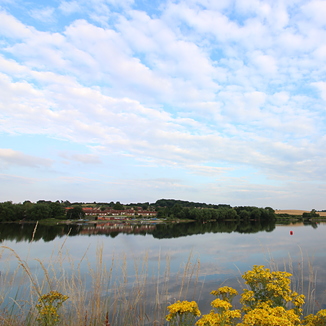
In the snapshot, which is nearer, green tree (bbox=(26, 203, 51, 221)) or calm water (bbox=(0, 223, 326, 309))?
calm water (bbox=(0, 223, 326, 309))

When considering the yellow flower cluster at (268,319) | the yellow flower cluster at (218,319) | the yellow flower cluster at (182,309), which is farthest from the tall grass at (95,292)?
the yellow flower cluster at (268,319)

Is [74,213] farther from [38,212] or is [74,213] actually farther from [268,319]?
[268,319]

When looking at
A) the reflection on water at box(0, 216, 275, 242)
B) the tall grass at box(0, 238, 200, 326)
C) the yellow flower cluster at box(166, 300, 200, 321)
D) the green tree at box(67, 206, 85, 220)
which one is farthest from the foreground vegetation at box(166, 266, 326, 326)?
the green tree at box(67, 206, 85, 220)

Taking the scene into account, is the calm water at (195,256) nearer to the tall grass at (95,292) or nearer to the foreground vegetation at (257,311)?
the tall grass at (95,292)

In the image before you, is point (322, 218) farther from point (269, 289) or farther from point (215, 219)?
point (269, 289)

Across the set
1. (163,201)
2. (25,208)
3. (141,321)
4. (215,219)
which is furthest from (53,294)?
(163,201)

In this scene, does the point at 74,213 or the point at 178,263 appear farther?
the point at 74,213

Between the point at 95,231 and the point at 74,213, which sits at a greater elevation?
the point at 74,213

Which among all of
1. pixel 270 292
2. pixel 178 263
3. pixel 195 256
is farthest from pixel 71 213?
pixel 270 292

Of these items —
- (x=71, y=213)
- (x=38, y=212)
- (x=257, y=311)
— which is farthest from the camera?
(x=71, y=213)

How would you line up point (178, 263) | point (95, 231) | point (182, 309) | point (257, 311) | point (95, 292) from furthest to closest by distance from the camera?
point (95, 231)
point (178, 263)
point (95, 292)
point (182, 309)
point (257, 311)

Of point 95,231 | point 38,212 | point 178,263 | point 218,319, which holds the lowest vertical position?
point 95,231

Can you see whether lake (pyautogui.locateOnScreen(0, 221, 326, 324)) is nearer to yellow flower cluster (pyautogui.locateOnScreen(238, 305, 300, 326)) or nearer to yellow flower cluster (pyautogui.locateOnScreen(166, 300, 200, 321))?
yellow flower cluster (pyautogui.locateOnScreen(166, 300, 200, 321))

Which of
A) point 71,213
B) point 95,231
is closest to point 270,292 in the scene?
point 95,231
